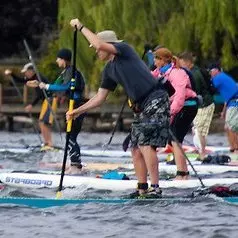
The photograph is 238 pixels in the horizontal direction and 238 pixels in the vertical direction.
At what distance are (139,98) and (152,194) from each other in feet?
3.50

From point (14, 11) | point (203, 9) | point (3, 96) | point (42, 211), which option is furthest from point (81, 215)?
point (14, 11)

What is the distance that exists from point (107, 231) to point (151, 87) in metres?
2.09

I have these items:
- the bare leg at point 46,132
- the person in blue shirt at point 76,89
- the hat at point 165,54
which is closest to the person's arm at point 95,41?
the hat at point 165,54

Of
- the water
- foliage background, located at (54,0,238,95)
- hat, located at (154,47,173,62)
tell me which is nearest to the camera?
the water

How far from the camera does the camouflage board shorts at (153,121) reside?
12.4 m

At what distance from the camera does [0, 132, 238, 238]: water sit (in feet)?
35.4

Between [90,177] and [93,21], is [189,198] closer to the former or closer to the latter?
[90,177]

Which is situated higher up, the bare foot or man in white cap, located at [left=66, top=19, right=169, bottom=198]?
man in white cap, located at [left=66, top=19, right=169, bottom=198]

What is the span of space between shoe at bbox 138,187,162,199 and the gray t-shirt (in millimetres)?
1025

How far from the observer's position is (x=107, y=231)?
1090 centimetres

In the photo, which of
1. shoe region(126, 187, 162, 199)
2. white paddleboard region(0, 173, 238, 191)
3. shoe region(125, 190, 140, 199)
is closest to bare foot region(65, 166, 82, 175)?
white paddleboard region(0, 173, 238, 191)

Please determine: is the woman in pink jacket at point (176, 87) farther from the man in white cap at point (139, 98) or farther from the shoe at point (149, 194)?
the shoe at point (149, 194)

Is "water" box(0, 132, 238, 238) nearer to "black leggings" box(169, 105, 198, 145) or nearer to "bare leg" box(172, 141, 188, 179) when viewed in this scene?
"bare leg" box(172, 141, 188, 179)

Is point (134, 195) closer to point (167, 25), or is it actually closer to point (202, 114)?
point (202, 114)
